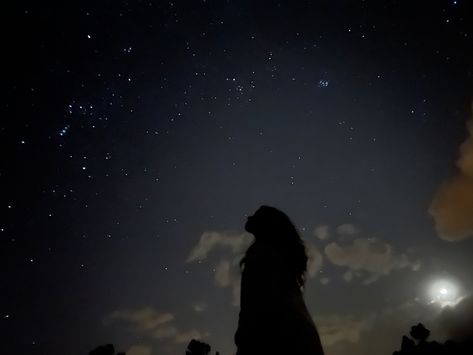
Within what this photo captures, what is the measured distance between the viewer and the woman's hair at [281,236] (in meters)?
2.75

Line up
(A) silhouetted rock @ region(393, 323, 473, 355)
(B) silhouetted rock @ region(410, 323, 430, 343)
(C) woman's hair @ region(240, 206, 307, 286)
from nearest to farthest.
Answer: (C) woman's hair @ region(240, 206, 307, 286) → (A) silhouetted rock @ region(393, 323, 473, 355) → (B) silhouetted rock @ region(410, 323, 430, 343)

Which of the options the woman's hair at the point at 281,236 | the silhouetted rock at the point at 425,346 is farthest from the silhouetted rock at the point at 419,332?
the woman's hair at the point at 281,236

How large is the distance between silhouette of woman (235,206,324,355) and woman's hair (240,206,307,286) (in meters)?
0.01

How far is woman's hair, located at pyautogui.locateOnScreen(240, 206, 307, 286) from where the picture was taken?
9.03 ft

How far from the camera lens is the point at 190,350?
2394 cm

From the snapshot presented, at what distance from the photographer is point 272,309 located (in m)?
2.09

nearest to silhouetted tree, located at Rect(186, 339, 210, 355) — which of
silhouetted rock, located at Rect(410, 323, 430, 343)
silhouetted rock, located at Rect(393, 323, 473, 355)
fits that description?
silhouetted rock, located at Rect(393, 323, 473, 355)

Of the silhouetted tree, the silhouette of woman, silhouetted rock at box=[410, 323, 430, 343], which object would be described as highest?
silhouetted rock at box=[410, 323, 430, 343]

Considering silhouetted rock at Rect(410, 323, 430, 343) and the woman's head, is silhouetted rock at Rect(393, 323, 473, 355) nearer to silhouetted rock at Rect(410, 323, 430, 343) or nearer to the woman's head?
silhouetted rock at Rect(410, 323, 430, 343)

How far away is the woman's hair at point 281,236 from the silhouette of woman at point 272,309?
0.05 ft

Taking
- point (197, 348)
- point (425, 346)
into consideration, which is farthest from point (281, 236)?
point (425, 346)

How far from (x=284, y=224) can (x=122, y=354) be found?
21.6m

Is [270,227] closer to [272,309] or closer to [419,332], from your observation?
[272,309]

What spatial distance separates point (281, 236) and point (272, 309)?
826 mm
